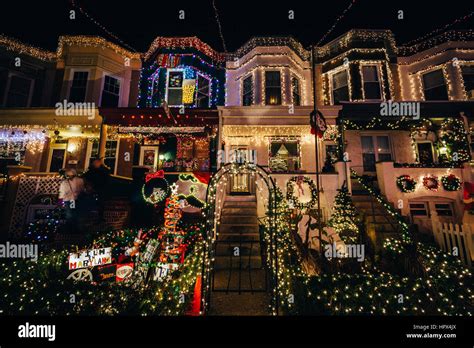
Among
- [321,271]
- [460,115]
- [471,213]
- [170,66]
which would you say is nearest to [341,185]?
[321,271]

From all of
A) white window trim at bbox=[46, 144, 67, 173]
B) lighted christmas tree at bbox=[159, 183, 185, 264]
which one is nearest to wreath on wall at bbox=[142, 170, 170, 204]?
lighted christmas tree at bbox=[159, 183, 185, 264]

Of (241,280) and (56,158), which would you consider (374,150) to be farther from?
(56,158)

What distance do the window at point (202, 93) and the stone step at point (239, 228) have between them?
296 inches

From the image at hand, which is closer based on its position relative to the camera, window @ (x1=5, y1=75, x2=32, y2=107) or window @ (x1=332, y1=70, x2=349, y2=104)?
window @ (x1=5, y1=75, x2=32, y2=107)

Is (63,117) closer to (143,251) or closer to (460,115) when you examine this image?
(143,251)

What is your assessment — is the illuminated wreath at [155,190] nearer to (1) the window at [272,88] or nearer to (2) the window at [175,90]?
(2) the window at [175,90]

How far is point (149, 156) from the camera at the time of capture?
470 inches

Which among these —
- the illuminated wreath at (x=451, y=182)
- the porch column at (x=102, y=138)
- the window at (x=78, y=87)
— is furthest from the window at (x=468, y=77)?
the window at (x=78, y=87)

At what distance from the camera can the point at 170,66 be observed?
40.7 feet

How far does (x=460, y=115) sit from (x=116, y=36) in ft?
59.1

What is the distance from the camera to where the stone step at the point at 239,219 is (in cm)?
764

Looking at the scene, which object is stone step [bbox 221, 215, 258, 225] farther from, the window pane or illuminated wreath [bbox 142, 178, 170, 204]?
the window pane

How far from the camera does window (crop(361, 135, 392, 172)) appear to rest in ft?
38.7

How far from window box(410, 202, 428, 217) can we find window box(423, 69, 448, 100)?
20.0 feet
